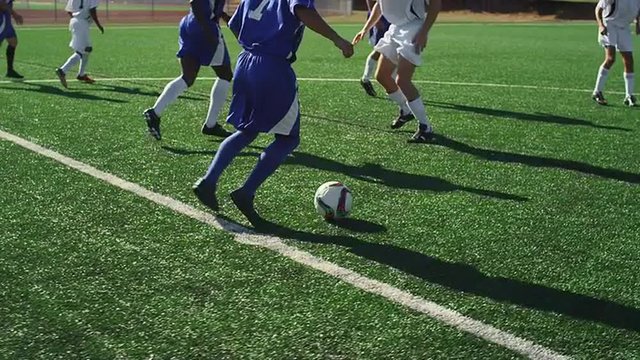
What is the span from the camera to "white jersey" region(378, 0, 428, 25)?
8000 mm

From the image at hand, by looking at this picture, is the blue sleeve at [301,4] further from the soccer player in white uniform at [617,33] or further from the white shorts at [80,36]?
the white shorts at [80,36]

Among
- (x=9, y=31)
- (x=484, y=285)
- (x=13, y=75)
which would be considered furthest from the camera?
(x=9, y=31)

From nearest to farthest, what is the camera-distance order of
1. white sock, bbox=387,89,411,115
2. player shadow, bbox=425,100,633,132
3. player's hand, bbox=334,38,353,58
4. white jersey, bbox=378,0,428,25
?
player's hand, bbox=334,38,353,58 < white jersey, bbox=378,0,428,25 < white sock, bbox=387,89,411,115 < player shadow, bbox=425,100,633,132

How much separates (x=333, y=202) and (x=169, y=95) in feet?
11.0

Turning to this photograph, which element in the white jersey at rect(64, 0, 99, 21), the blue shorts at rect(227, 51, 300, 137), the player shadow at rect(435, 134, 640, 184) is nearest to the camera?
the blue shorts at rect(227, 51, 300, 137)

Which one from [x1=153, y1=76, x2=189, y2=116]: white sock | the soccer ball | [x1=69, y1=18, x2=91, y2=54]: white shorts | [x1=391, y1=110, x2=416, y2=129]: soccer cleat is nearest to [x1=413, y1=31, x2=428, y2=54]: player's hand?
[x1=391, y1=110, x2=416, y2=129]: soccer cleat

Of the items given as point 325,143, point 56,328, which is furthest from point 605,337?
point 325,143

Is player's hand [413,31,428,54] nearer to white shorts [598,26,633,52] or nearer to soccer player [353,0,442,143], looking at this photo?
soccer player [353,0,442,143]

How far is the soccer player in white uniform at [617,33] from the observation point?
436 inches

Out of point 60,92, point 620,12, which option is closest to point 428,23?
point 620,12

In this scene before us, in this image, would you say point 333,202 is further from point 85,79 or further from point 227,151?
point 85,79

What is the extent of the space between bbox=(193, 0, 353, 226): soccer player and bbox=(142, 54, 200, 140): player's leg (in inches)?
105

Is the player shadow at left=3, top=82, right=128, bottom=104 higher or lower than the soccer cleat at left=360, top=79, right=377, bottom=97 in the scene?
lower

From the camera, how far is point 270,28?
192 inches
